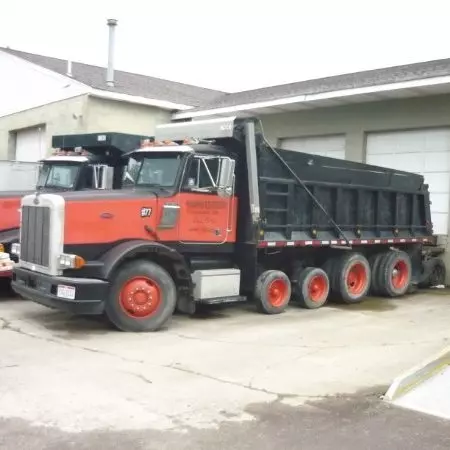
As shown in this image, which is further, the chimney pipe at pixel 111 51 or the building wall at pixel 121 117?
the chimney pipe at pixel 111 51

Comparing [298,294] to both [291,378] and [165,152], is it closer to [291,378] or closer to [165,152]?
[165,152]

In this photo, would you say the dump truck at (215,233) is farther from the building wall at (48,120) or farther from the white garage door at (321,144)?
the building wall at (48,120)

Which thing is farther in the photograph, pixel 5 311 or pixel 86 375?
pixel 5 311

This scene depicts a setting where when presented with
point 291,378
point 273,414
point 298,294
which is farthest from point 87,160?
point 273,414

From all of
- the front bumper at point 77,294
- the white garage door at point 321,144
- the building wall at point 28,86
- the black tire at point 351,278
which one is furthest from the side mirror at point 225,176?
the building wall at point 28,86

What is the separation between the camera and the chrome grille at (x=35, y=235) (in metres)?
8.62

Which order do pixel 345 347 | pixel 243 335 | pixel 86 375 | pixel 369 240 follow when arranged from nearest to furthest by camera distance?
pixel 86 375
pixel 345 347
pixel 243 335
pixel 369 240

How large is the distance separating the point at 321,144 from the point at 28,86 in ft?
36.1

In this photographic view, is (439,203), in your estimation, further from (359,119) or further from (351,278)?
(351,278)

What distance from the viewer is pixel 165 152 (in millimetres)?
9664

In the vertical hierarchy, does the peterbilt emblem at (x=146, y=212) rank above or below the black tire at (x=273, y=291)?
above

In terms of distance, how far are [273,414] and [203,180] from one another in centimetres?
492

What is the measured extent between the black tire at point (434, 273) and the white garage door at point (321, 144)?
404 centimetres

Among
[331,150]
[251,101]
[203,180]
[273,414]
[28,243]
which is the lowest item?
[273,414]
